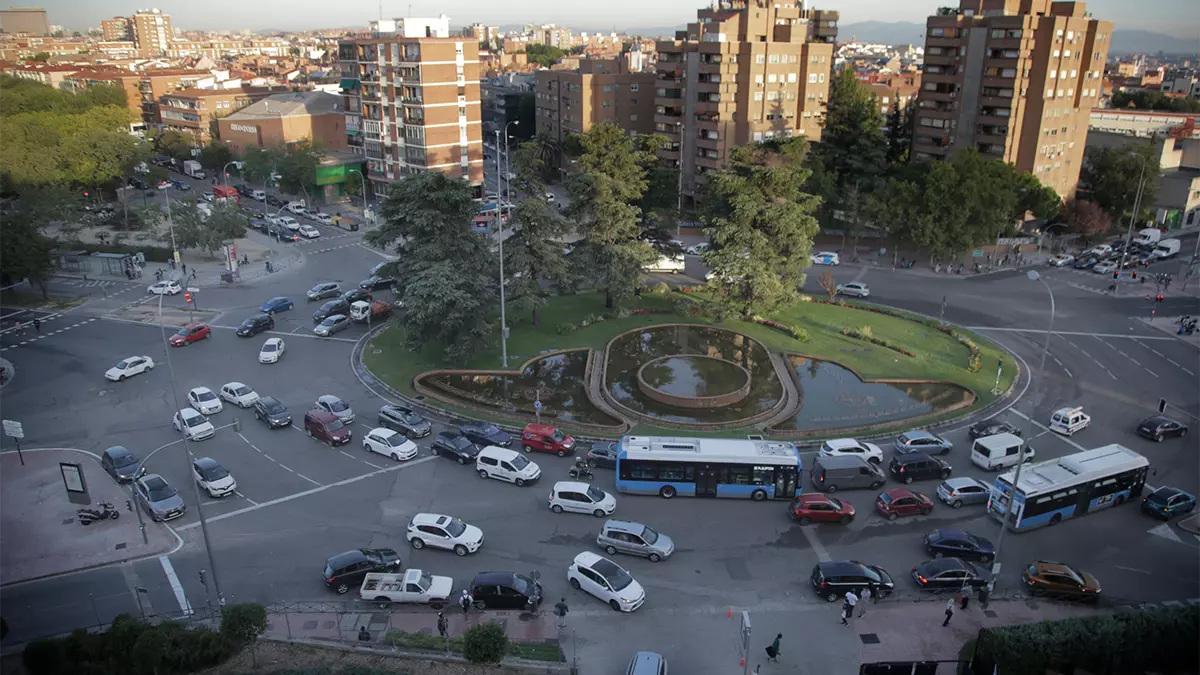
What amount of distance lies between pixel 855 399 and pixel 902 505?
10.2m

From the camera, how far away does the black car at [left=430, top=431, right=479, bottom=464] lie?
30297mm

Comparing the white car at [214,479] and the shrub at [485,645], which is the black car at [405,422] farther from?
the shrub at [485,645]

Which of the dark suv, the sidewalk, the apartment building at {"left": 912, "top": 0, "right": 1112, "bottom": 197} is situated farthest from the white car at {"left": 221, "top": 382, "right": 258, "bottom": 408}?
the apartment building at {"left": 912, "top": 0, "right": 1112, "bottom": 197}

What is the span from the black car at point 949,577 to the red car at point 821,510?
347cm

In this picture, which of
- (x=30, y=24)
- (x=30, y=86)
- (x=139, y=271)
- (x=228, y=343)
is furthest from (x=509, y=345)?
(x=30, y=86)

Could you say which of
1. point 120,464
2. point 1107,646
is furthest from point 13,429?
point 1107,646

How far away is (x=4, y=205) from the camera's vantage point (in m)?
54.9

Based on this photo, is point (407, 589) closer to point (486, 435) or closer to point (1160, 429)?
point (486, 435)

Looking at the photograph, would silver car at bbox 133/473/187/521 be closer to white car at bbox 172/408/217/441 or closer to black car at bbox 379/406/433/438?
white car at bbox 172/408/217/441

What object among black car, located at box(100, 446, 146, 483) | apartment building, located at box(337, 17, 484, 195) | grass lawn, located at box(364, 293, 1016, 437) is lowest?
black car, located at box(100, 446, 146, 483)

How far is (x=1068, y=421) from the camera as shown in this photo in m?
32.6

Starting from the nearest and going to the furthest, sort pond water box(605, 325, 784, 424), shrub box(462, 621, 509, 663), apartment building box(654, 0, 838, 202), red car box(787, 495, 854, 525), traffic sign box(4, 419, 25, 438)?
shrub box(462, 621, 509, 663), red car box(787, 495, 854, 525), traffic sign box(4, 419, 25, 438), pond water box(605, 325, 784, 424), apartment building box(654, 0, 838, 202)

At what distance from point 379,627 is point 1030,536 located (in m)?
21.3

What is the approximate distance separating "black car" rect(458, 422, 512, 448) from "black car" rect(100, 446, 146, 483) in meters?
12.4
